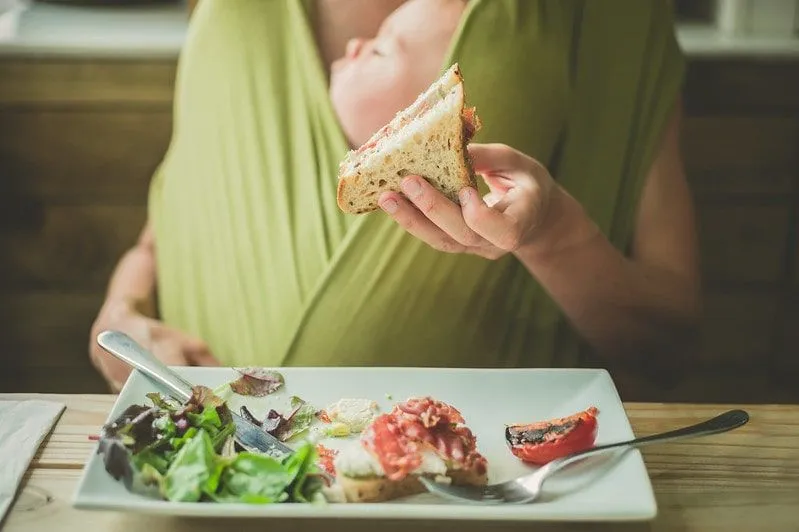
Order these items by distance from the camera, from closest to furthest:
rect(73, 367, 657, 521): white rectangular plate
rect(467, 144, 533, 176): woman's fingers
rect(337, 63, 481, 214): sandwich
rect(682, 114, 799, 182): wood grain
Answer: rect(73, 367, 657, 521): white rectangular plate < rect(337, 63, 481, 214): sandwich < rect(467, 144, 533, 176): woman's fingers < rect(682, 114, 799, 182): wood grain

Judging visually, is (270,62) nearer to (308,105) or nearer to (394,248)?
(308,105)

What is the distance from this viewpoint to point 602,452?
1000 millimetres

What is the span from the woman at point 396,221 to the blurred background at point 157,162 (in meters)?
0.04

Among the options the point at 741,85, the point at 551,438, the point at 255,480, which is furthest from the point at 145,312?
the point at 741,85

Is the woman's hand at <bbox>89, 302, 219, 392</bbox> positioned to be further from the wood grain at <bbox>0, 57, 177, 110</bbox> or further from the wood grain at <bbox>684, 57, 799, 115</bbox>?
the wood grain at <bbox>684, 57, 799, 115</bbox>

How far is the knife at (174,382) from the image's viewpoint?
1.03 m

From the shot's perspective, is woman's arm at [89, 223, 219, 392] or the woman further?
woman's arm at [89, 223, 219, 392]

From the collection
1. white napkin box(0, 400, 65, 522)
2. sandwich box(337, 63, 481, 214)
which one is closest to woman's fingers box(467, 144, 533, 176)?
sandwich box(337, 63, 481, 214)

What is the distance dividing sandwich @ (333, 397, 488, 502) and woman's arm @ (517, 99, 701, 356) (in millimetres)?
473

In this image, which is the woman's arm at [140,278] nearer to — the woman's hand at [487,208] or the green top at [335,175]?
the green top at [335,175]

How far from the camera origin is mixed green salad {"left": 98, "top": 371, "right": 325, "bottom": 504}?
91 centimetres

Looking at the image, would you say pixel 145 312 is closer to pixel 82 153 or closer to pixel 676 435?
pixel 82 153

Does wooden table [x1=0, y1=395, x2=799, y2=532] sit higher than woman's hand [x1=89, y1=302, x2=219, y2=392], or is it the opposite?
wooden table [x1=0, y1=395, x2=799, y2=532]

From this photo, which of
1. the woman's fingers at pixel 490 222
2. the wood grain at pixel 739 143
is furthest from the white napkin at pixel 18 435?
the wood grain at pixel 739 143
